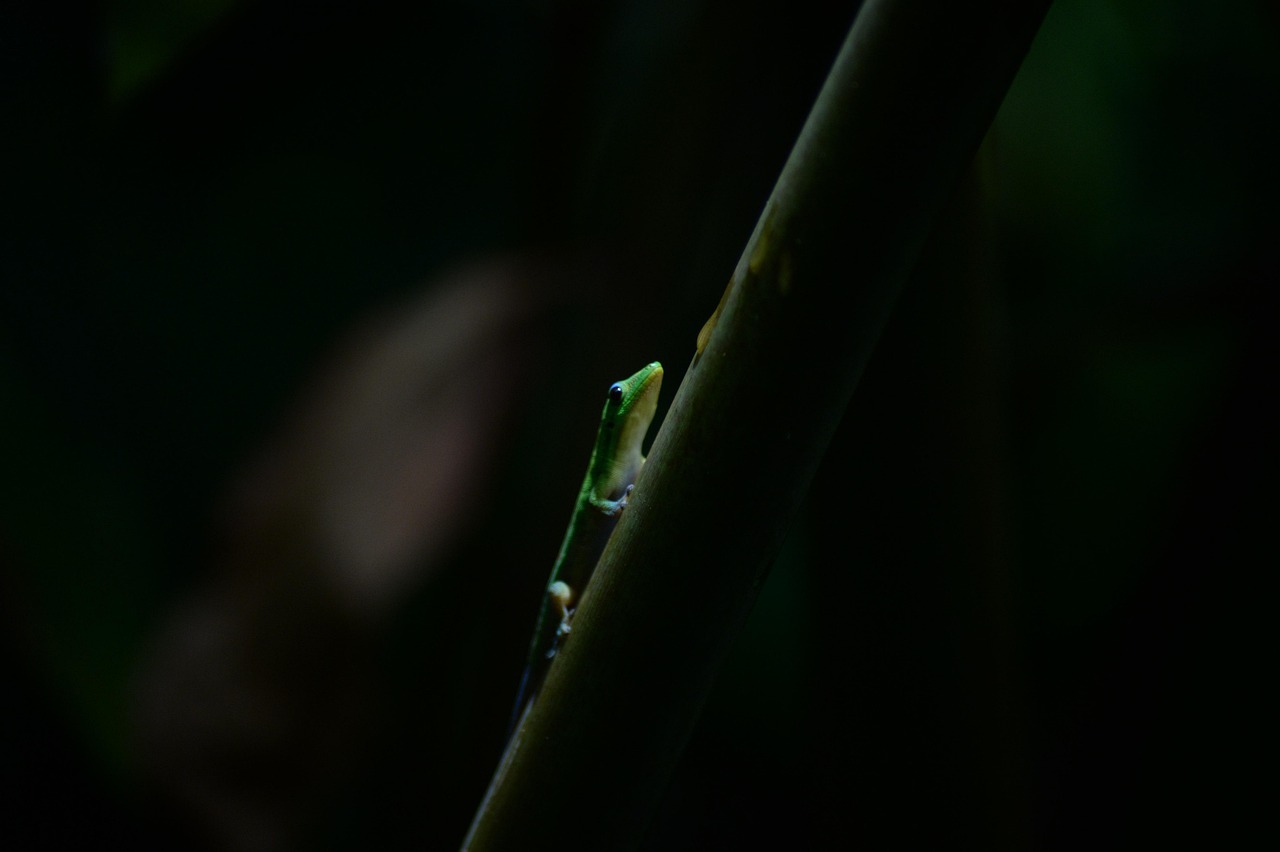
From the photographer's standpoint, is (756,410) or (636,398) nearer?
(756,410)

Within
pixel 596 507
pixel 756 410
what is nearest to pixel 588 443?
pixel 596 507

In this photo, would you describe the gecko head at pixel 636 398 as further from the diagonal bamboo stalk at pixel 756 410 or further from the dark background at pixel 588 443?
the diagonal bamboo stalk at pixel 756 410

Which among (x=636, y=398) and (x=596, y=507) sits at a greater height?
(x=636, y=398)

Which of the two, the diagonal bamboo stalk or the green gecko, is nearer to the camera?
the diagonal bamboo stalk

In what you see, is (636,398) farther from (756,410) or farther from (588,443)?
(756,410)

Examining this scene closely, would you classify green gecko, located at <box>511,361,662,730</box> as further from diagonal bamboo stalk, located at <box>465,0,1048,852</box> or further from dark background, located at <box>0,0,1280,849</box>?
diagonal bamboo stalk, located at <box>465,0,1048,852</box>

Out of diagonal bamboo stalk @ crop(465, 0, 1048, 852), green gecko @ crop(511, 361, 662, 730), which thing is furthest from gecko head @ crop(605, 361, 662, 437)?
diagonal bamboo stalk @ crop(465, 0, 1048, 852)

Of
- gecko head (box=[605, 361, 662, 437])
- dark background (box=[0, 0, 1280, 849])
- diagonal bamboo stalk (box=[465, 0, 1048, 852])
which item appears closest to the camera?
diagonal bamboo stalk (box=[465, 0, 1048, 852])
